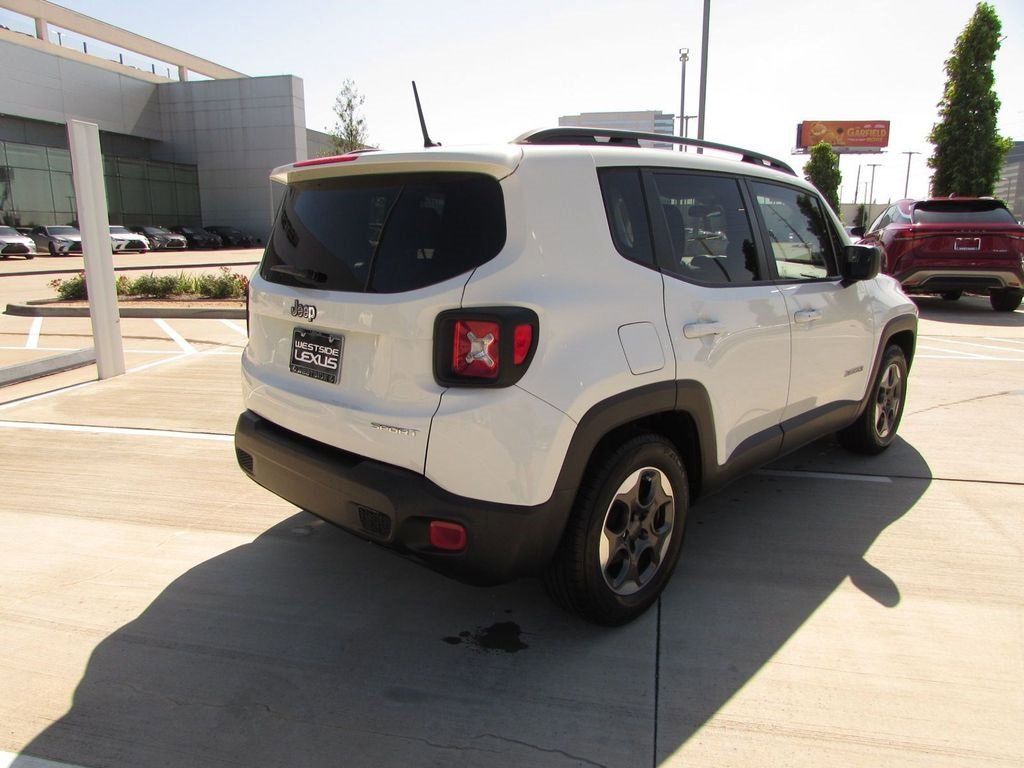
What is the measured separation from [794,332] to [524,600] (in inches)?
71.1

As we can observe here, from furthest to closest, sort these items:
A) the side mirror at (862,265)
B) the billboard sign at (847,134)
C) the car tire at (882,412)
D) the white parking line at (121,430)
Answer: the billboard sign at (847,134) < the white parking line at (121,430) < the car tire at (882,412) < the side mirror at (862,265)

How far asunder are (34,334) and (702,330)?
1079 cm

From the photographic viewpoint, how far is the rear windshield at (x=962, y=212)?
11.5m

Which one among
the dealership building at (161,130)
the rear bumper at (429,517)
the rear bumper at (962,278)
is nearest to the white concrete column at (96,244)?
the rear bumper at (429,517)

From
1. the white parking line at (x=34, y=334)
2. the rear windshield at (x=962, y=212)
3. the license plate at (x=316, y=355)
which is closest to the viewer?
the license plate at (x=316, y=355)

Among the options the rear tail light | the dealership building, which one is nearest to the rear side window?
the rear tail light

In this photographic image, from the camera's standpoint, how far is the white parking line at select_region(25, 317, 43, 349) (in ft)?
31.3

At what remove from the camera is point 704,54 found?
53.7 ft

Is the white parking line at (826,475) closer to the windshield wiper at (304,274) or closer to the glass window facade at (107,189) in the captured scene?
the windshield wiper at (304,274)

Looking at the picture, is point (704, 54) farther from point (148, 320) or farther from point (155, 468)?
point (155, 468)

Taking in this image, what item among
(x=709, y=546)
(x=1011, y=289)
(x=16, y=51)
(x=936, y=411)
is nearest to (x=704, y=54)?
(x=1011, y=289)

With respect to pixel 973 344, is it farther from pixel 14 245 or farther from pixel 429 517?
pixel 14 245

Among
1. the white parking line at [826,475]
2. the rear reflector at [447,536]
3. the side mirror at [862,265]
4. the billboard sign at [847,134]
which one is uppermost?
the billboard sign at [847,134]

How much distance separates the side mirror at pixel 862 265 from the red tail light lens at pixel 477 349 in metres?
2.56
